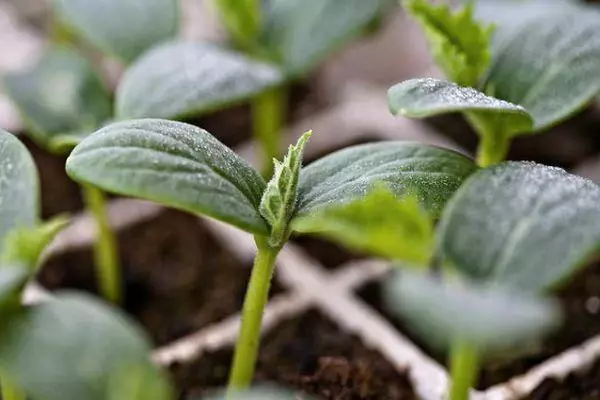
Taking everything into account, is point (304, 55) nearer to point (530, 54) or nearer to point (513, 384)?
point (530, 54)

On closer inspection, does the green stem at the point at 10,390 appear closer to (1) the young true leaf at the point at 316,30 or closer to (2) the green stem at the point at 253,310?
(2) the green stem at the point at 253,310

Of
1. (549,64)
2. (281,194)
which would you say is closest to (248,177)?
(281,194)

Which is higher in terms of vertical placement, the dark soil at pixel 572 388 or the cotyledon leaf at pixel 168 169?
the cotyledon leaf at pixel 168 169

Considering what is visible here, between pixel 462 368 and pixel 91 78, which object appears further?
pixel 91 78

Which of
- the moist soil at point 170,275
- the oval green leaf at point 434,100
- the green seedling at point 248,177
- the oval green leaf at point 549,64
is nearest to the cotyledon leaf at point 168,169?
the green seedling at point 248,177

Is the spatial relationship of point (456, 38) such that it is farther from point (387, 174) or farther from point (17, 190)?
point (17, 190)

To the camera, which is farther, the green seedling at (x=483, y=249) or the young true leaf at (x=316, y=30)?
the young true leaf at (x=316, y=30)

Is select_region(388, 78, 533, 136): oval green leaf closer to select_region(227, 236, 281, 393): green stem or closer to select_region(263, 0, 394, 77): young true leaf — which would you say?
select_region(227, 236, 281, 393): green stem
